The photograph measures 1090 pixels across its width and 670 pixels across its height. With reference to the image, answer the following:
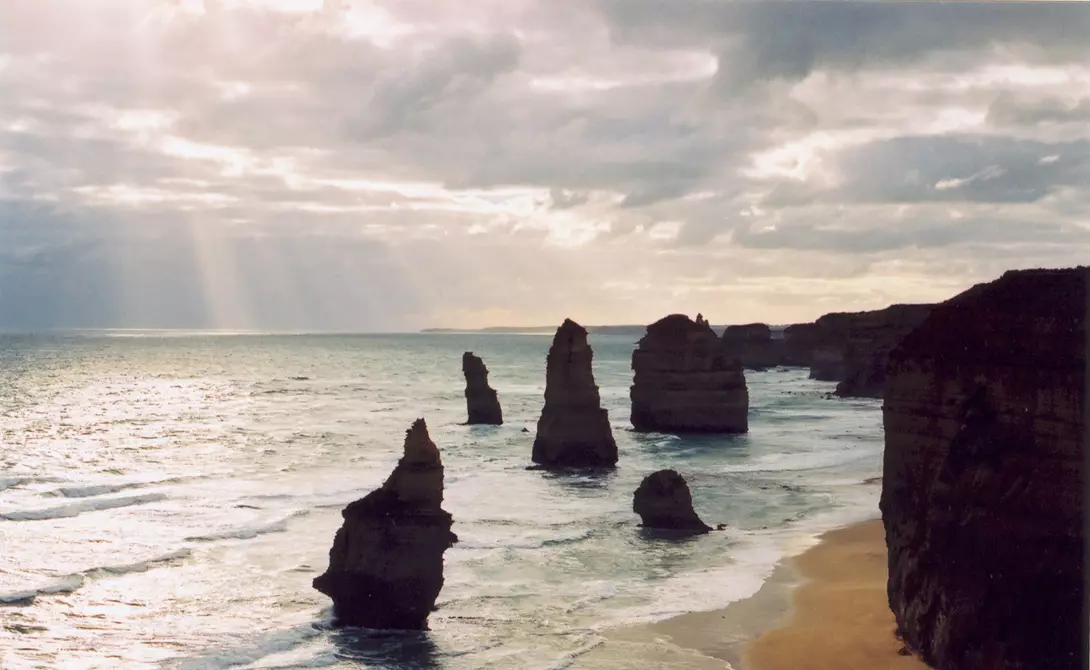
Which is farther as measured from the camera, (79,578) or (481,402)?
(481,402)

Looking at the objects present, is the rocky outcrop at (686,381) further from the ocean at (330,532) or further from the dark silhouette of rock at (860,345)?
the dark silhouette of rock at (860,345)

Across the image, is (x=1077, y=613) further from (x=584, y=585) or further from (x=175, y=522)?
(x=175, y=522)

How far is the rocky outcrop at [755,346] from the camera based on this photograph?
132750mm

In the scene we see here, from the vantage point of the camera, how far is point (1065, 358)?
544 inches

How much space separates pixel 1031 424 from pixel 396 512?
38.5 ft

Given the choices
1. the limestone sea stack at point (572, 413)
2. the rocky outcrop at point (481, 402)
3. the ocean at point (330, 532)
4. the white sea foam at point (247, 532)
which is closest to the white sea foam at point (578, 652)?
the ocean at point (330, 532)

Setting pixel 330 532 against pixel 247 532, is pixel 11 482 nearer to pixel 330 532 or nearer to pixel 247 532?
pixel 247 532

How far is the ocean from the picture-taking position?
20703 millimetres

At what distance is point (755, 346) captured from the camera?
137m

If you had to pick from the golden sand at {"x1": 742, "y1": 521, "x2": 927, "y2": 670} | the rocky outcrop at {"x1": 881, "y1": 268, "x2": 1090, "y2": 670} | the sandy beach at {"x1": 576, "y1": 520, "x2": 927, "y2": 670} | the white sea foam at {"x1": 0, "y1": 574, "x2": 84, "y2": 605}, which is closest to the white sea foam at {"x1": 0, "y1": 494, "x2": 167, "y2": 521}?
the white sea foam at {"x1": 0, "y1": 574, "x2": 84, "y2": 605}

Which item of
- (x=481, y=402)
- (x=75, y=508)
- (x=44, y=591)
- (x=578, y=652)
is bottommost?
(x=578, y=652)

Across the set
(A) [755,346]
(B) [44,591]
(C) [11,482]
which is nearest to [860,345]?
(A) [755,346]

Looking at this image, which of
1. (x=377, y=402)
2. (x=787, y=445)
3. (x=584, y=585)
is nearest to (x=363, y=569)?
(x=584, y=585)

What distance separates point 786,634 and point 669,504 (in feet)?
33.6
